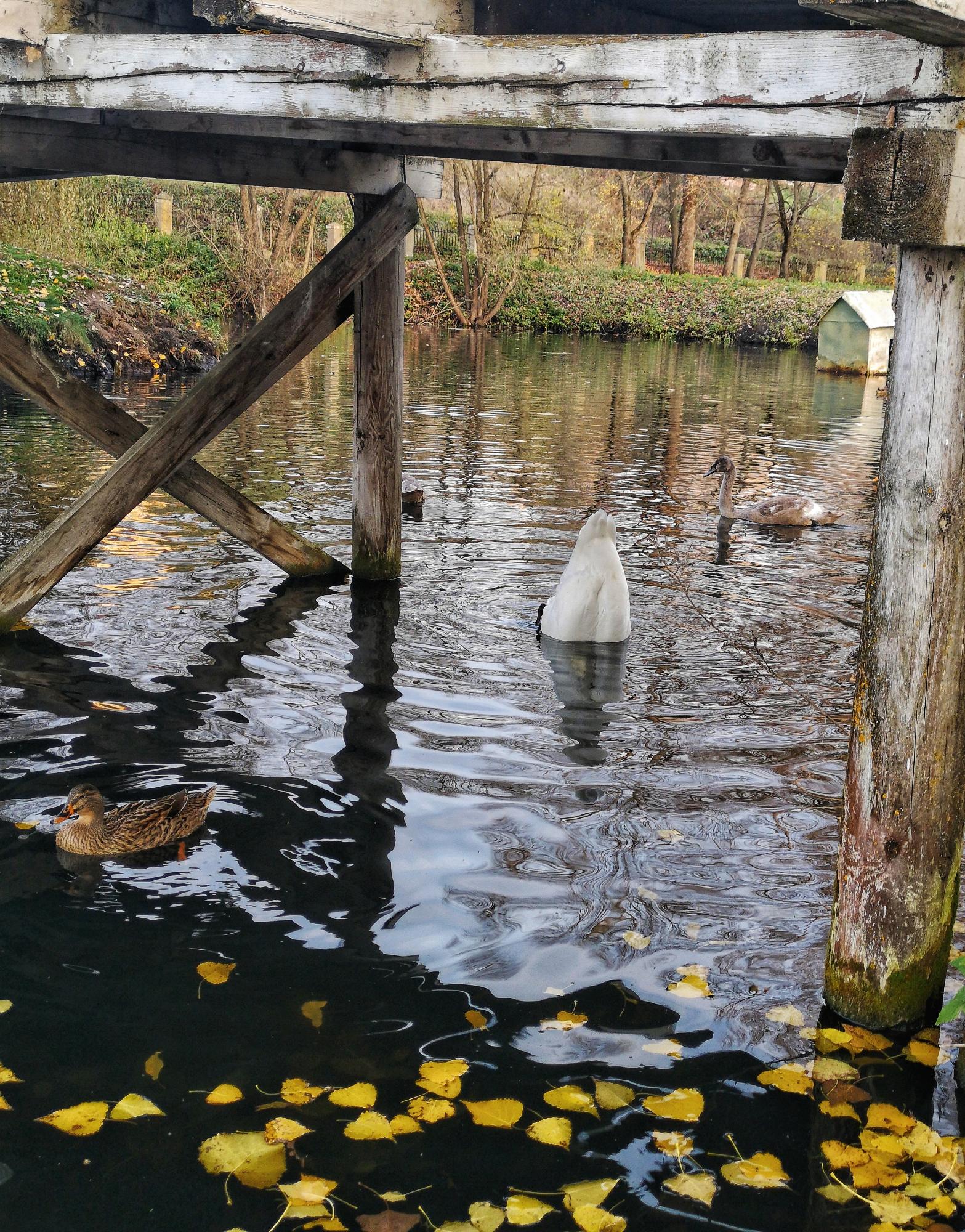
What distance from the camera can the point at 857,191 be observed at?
317 centimetres

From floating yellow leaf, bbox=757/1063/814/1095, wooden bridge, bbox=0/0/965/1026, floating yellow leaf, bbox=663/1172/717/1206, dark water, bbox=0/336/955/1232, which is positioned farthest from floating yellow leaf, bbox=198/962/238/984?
wooden bridge, bbox=0/0/965/1026

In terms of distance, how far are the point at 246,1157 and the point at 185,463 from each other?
4.75 meters

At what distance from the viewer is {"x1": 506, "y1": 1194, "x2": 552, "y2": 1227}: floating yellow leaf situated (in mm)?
2883

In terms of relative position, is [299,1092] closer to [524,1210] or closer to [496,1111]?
[496,1111]

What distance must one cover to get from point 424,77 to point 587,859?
275cm

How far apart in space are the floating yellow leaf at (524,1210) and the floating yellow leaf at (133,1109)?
0.92 m

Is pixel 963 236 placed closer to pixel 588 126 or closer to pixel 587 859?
pixel 588 126

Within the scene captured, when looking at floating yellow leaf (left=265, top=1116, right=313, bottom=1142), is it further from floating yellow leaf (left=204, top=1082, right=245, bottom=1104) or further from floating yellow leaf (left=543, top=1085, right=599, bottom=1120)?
floating yellow leaf (left=543, top=1085, right=599, bottom=1120)

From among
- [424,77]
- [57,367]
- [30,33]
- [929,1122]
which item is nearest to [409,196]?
[57,367]

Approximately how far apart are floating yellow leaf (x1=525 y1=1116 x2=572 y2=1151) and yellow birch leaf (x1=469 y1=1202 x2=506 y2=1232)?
0.80 feet

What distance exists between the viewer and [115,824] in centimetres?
456

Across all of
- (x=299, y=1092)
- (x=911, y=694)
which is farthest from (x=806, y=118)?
(x=299, y=1092)

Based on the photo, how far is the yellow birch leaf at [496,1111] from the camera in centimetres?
321

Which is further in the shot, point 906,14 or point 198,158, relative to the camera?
point 198,158
